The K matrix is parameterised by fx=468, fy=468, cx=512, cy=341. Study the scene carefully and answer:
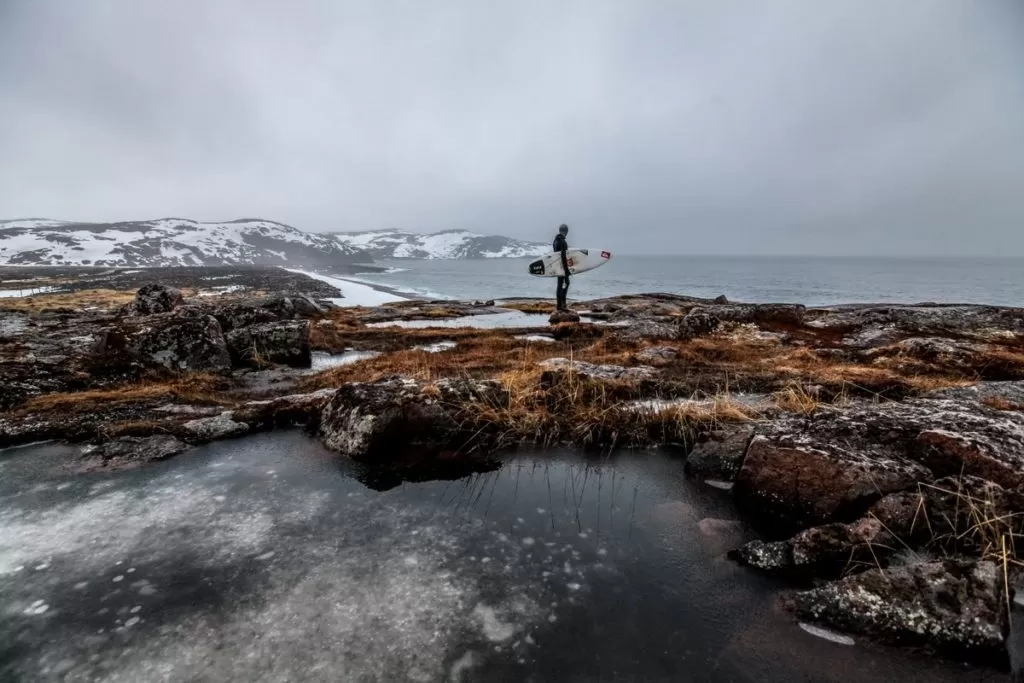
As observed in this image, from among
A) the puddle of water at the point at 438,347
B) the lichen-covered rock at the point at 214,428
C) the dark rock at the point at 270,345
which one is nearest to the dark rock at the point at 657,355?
the puddle of water at the point at 438,347

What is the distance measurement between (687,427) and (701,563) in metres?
3.62

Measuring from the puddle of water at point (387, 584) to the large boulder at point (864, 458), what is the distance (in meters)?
0.73

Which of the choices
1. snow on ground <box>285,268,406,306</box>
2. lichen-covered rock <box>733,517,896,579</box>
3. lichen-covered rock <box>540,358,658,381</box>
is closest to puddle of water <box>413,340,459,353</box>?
lichen-covered rock <box>540,358,658,381</box>

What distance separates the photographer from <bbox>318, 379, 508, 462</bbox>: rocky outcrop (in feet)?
25.5

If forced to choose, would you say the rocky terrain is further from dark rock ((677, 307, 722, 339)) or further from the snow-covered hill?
the snow-covered hill

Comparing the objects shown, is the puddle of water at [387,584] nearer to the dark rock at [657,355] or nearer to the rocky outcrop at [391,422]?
the rocky outcrop at [391,422]

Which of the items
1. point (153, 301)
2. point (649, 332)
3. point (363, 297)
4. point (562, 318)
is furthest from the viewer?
point (363, 297)

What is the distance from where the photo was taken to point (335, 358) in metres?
16.5

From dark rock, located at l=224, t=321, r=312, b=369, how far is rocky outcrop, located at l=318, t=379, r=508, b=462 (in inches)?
290

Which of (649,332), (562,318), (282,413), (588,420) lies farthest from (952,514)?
(562,318)

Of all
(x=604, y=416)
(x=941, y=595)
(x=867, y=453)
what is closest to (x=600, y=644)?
(x=941, y=595)

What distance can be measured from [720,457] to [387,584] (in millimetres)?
5204

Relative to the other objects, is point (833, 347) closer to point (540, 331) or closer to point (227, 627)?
point (540, 331)

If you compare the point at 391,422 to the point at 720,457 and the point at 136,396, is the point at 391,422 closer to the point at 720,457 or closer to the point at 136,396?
the point at 720,457
